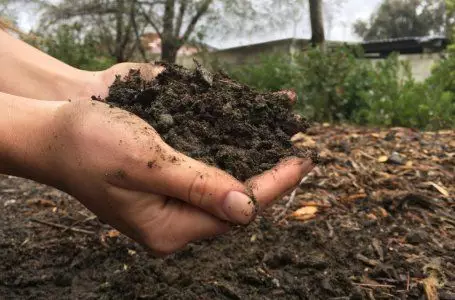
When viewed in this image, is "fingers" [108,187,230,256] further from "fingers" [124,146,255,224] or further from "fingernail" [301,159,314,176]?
"fingernail" [301,159,314,176]

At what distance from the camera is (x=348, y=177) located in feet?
8.46

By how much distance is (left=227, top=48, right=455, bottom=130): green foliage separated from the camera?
433cm

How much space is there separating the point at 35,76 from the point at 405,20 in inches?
1115

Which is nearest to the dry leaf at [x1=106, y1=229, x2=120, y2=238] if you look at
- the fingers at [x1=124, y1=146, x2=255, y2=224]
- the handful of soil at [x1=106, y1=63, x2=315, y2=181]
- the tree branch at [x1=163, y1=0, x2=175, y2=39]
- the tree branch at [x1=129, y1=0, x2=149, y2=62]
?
the handful of soil at [x1=106, y1=63, x2=315, y2=181]

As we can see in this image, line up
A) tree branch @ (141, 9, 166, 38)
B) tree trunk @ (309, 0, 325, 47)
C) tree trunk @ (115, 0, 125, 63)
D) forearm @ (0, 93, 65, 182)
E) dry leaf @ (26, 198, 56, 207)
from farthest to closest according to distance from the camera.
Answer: tree branch @ (141, 9, 166, 38), tree trunk @ (115, 0, 125, 63), tree trunk @ (309, 0, 325, 47), dry leaf @ (26, 198, 56, 207), forearm @ (0, 93, 65, 182)

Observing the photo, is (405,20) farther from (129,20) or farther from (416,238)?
(416,238)

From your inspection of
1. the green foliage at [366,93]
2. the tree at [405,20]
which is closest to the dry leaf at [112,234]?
the green foliage at [366,93]

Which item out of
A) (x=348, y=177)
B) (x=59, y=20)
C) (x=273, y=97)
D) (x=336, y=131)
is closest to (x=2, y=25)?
(x=273, y=97)

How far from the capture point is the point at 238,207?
1131 millimetres

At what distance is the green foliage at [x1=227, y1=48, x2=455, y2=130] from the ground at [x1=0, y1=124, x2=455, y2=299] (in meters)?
1.79

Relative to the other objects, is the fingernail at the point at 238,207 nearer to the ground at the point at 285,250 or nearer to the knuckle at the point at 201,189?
the knuckle at the point at 201,189

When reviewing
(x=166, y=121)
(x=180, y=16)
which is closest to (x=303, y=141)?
(x=166, y=121)

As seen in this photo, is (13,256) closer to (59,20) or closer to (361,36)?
(59,20)

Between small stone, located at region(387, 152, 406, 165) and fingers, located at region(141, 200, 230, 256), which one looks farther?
small stone, located at region(387, 152, 406, 165)
